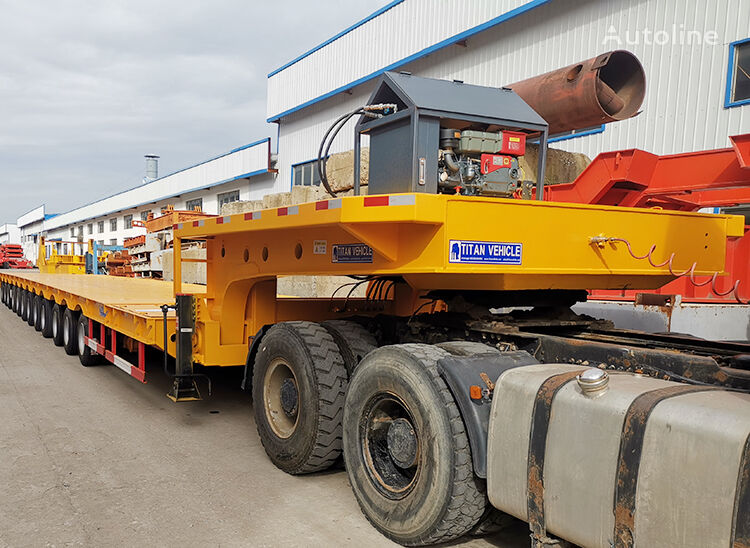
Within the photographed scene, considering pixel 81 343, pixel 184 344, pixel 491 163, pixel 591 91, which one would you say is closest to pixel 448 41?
pixel 591 91

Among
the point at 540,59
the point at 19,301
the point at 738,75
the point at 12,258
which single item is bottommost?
the point at 12,258

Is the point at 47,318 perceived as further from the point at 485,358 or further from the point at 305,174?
the point at 305,174

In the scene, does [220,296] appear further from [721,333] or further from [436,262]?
[721,333]

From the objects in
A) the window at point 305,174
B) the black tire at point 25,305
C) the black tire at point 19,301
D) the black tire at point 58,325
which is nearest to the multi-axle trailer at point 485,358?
the black tire at point 58,325

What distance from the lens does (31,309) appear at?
13.7 m

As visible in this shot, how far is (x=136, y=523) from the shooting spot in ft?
12.2

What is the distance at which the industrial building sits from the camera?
33.5 ft

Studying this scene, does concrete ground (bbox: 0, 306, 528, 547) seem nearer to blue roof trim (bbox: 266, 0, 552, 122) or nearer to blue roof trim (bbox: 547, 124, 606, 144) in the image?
blue roof trim (bbox: 266, 0, 552, 122)

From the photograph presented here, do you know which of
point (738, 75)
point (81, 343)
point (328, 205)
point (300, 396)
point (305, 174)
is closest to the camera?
point (328, 205)

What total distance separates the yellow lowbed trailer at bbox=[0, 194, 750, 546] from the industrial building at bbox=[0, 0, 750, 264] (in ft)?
24.3

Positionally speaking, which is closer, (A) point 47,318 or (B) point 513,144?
(B) point 513,144

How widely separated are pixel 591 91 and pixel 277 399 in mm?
3761

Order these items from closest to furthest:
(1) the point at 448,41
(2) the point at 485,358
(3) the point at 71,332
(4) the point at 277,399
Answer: (2) the point at 485,358 < (4) the point at 277,399 < (3) the point at 71,332 < (1) the point at 448,41

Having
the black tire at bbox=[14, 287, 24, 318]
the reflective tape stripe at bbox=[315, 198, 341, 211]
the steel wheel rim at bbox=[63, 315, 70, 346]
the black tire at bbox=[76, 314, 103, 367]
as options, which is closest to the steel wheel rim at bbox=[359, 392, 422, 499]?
the reflective tape stripe at bbox=[315, 198, 341, 211]
